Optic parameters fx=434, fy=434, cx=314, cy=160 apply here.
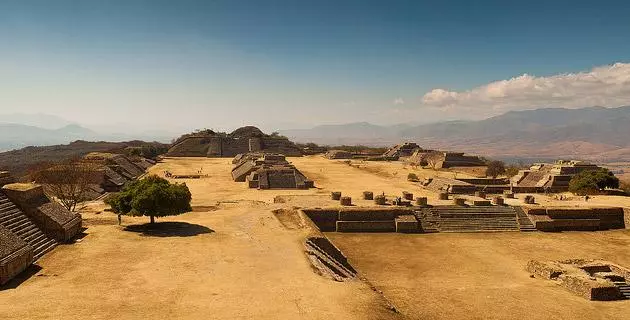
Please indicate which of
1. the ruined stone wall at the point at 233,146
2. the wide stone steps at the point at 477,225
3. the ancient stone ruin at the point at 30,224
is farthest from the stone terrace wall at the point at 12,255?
the ruined stone wall at the point at 233,146

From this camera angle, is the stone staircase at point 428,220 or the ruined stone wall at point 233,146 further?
the ruined stone wall at point 233,146

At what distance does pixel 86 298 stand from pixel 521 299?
741 inches

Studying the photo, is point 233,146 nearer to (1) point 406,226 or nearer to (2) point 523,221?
(1) point 406,226

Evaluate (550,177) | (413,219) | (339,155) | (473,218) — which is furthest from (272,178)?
(339,155)

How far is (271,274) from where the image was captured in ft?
62.6

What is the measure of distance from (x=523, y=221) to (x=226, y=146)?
261 feet

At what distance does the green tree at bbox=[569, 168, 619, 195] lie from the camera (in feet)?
149

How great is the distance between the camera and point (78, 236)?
77.8ft

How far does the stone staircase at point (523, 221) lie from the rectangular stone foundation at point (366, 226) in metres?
10.5

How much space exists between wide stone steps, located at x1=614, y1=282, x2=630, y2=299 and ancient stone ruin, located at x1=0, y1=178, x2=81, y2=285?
2758cm

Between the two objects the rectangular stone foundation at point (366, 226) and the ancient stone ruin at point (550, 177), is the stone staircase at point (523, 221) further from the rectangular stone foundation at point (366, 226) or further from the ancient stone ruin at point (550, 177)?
the ancient stone ruin at point (550, 177)

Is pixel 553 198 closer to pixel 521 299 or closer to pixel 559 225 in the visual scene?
pixel 559 225

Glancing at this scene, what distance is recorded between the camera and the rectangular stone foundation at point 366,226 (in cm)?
3278

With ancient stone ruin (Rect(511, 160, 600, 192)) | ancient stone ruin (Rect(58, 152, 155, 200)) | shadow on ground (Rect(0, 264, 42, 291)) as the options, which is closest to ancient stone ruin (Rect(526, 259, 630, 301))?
ancient stone ruin (Rect(511, 160, 600, 192))
